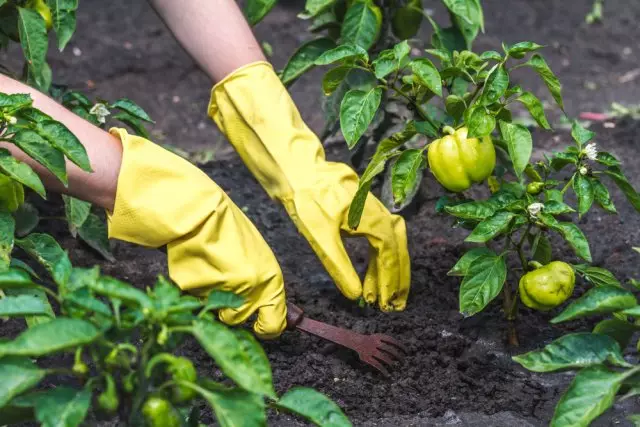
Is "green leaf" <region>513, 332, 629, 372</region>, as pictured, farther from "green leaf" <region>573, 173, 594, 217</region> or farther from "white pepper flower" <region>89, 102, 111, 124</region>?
"white pepper flower" <region>89, 102, 111, 124</region>

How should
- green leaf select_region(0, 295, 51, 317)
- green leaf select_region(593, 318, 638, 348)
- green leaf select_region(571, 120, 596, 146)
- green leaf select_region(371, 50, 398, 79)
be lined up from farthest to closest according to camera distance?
green leaf select_region(571, 120, 596, 146) → green leaf select_region(371, 50, 398, 79) → green leaf select_region(593, 318, 638, 348) → green leaf select_region(0, 295, 51, 317)

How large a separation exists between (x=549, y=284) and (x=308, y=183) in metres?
0.65

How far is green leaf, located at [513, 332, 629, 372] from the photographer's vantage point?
1614mm

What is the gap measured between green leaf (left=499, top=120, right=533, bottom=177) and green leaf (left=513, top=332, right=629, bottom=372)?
0.43m

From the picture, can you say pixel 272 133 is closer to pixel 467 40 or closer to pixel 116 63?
pixel 467 40

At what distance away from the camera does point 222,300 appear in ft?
4.81

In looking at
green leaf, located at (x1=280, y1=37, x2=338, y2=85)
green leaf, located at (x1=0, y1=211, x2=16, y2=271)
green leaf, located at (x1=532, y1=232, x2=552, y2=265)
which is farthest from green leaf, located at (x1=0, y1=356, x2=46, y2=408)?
green leaf, located at (x1=280, y1=37, x2=338, y2=85)

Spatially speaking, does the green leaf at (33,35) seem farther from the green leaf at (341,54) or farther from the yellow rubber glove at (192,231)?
the green leaf at (341,54)

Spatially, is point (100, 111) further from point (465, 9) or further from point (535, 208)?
point (535, 208)

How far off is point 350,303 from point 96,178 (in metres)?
0.78

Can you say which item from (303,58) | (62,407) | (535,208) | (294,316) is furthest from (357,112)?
(62,407)

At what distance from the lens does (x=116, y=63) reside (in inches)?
165

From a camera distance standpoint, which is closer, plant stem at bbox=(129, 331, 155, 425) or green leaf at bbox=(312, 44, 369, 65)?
plant stem at bbox=(129, 331, 155, 425)

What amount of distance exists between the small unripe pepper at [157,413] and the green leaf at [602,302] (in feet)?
2.17
